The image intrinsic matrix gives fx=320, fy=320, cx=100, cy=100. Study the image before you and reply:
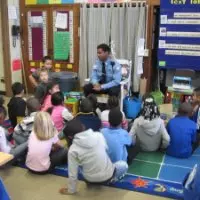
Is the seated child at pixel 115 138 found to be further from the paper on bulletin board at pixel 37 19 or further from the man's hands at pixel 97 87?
the paper on bulletin board at pixel 37 19

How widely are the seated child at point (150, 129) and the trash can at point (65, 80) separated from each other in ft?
6.66

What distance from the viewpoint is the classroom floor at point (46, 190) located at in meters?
2.51

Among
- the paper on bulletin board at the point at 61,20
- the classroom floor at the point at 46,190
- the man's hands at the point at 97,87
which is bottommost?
the classroom floor at the point at 46,190

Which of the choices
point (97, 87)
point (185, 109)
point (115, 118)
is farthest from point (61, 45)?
point (115, 118)

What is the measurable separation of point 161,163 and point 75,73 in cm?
264

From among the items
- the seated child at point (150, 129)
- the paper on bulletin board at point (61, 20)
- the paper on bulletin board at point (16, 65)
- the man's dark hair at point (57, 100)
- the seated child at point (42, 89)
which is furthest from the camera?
the paper on bulletin board at point (16, 65)

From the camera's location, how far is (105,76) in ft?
14.2

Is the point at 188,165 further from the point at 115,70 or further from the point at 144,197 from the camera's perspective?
the point at 115,70

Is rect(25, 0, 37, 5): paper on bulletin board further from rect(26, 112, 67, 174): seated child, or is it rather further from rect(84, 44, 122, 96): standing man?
rect(26, 112, 67, 174): seated child

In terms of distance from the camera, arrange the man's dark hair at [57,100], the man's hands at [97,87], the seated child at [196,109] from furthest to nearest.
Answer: the man's hands at [97,87]
the seated child at [196,109]
the man's dark hair at [57,100]

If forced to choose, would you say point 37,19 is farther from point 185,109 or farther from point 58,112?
point 185,109

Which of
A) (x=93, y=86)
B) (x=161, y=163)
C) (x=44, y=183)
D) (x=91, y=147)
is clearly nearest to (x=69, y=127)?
(x=91, y=147)

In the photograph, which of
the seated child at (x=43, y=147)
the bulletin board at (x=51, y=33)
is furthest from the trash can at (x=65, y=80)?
the seated child at (x=43, y=147)

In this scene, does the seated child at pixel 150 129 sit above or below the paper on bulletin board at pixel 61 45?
below
